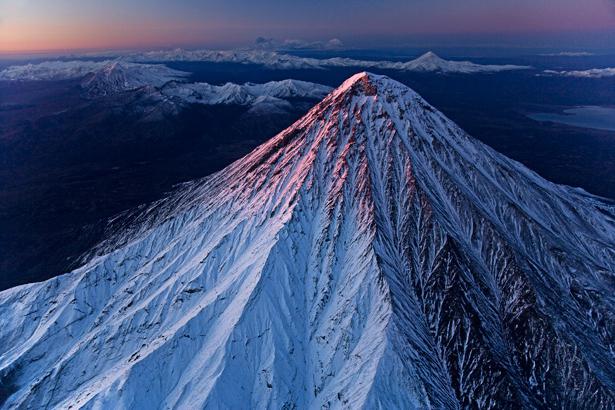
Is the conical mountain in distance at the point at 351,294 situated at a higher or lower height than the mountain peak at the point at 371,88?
lower

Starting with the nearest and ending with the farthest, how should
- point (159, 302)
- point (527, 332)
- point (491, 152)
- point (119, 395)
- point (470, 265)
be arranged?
point (119, 395) < point (527, 332) < point (470, 265) < point (159, 302) < point (491, 152)

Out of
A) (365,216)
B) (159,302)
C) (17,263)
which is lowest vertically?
(17,263)

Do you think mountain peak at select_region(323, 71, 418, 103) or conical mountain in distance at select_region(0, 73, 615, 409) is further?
mountain peak at select_region(323, 71, 418, 103)

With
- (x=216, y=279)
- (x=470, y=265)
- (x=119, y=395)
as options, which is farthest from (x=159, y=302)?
(x=470, y=265)

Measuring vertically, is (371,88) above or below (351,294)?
above

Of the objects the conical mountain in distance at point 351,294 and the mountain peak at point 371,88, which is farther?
the mountain peak at point 371,88

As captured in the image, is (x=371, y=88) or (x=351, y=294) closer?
(x=351, y=294)

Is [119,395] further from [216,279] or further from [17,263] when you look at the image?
[17,263]

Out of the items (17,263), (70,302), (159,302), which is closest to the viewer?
(159,302)
